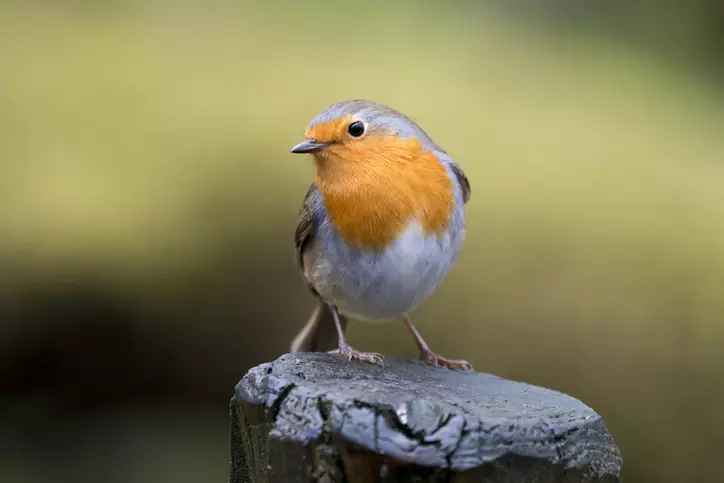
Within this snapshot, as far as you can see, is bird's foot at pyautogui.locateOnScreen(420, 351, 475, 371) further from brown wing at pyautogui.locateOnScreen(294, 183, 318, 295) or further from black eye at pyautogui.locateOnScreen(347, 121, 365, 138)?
black eye at pyautogui.locateOnScreen(347, 121, 365, 138)

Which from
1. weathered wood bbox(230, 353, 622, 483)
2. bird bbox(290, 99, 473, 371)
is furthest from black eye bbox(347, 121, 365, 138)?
weathered wood bbox(230, 353, 622, 483)

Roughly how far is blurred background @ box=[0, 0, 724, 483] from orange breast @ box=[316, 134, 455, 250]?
6.93ft

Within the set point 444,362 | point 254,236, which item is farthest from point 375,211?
point 254,236

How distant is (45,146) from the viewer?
505 centimetres

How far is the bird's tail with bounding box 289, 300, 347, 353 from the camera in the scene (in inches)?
127

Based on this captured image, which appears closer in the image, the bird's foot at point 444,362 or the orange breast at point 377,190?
the orange breast at point 377,190

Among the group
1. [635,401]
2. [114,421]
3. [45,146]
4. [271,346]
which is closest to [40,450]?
[114,421]

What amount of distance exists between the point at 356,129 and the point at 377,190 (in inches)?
8.5

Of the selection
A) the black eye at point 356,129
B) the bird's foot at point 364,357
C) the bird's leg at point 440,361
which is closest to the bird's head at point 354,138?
the black eye at point 356,129

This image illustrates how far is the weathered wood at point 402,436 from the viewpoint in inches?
70.1

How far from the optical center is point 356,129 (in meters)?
2.61

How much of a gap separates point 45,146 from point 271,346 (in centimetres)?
189

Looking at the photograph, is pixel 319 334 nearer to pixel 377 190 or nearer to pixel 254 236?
pixel 377 190

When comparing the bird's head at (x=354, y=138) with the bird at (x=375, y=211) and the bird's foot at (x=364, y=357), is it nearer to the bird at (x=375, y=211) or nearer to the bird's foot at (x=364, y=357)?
the bird at (x=375, y=211)
